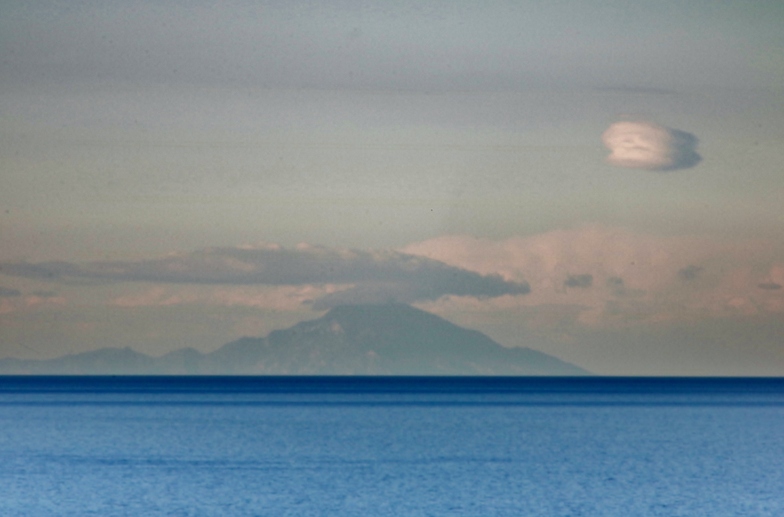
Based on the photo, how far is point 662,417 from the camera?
261ft

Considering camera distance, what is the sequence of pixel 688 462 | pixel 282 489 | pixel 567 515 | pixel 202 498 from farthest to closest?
A: pixel 688 462
pixel 282 489
pixel 202 498
pixel 567 515

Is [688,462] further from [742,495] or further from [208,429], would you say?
[208,429]

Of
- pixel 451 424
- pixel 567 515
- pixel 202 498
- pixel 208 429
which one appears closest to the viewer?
pixel 567 515

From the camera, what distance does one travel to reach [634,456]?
148 ft

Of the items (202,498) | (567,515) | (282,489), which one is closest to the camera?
(567,515)

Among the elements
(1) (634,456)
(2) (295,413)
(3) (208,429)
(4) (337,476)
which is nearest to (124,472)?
(4) (337,476)

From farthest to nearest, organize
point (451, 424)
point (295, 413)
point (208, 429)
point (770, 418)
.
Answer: point (295, 413)
point (770, 418)
point (451, 424)
point (208, 429)

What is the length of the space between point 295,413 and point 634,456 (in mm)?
43251

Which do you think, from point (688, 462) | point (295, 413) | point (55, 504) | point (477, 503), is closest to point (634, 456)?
point (688, 462)

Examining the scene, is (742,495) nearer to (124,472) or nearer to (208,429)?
(124,472)

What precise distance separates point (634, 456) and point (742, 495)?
1187cm

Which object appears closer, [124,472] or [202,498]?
[202,498]

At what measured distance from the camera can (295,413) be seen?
84688 mm

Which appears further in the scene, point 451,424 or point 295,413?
point 295,413
